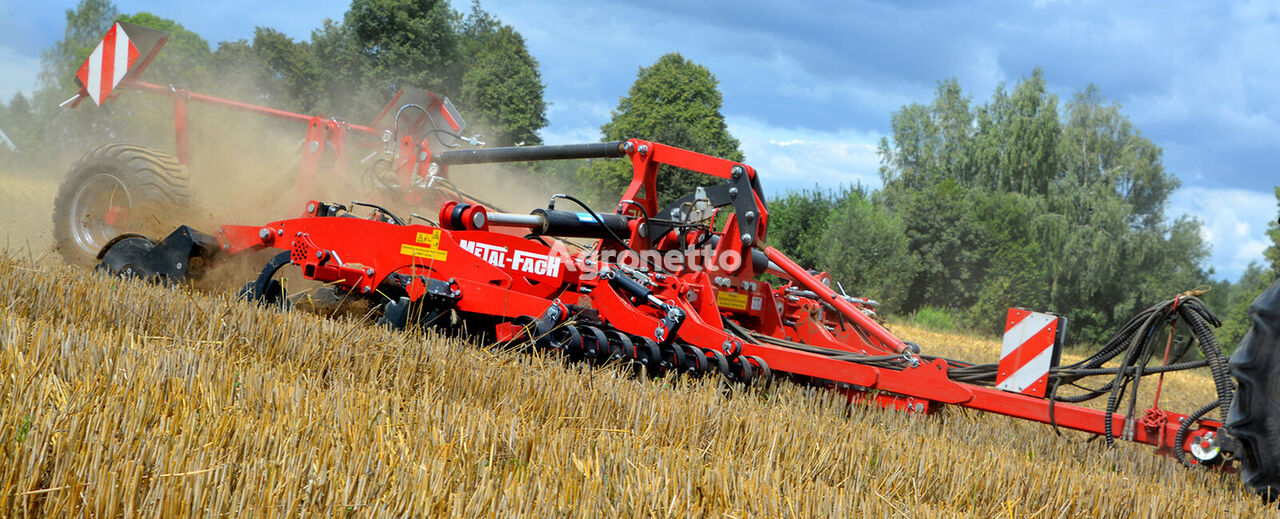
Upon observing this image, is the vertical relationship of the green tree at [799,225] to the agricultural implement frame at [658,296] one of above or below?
above

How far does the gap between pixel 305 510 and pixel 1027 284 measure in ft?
120

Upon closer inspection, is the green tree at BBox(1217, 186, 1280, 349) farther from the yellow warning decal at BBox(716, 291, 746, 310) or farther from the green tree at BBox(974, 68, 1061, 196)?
the yellow warning decal at BBox(716, 291, 746, 310)

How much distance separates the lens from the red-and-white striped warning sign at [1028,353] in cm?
481

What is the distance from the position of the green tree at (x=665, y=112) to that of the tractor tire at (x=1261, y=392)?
1451 inches

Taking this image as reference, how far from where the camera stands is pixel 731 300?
6398mm

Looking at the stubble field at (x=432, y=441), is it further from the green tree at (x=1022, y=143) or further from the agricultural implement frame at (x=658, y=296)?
the green tree at (x=1022, y=143)

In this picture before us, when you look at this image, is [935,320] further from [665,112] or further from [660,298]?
[660,298]

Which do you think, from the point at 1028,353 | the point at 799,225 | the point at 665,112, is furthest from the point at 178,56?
the point at 1028,353

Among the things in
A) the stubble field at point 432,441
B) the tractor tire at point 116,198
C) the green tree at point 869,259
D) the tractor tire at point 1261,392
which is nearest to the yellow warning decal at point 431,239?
the stubble field at point 432,441

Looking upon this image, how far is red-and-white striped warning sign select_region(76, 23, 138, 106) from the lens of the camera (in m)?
8.91

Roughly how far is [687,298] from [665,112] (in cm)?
3866

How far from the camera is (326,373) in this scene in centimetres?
417

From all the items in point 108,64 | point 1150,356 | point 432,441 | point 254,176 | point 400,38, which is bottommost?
point 432,441

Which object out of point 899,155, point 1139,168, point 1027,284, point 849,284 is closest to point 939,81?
point 899,155
